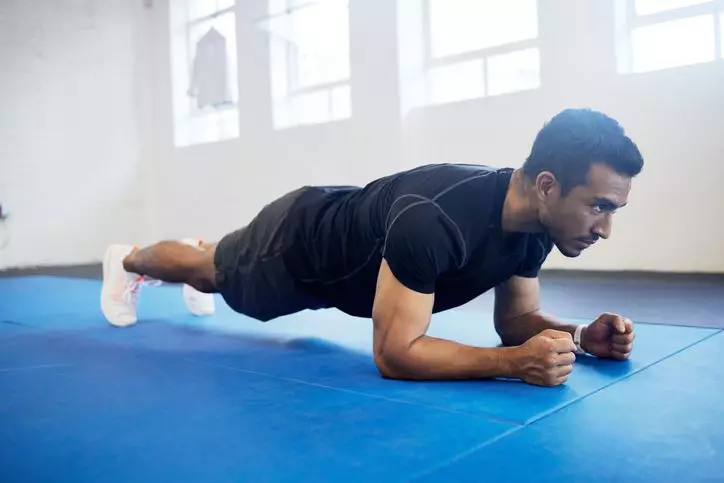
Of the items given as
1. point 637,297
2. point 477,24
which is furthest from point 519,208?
point 477,24

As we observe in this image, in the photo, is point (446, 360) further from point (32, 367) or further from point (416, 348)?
point (32, 367)

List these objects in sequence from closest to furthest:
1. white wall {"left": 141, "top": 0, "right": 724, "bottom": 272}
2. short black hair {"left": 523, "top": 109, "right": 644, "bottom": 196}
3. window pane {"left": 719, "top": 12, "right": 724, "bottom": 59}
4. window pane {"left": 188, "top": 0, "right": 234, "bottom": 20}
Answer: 1. short black hair {"left": 523, "top": 109, "right": 644, "bottom": 196}
2. window pane {"left": 719, "top": 12, "right": 724, "bottom": 59}
3. white wall {"left": 141, "top": 0, "right": 724, "bottom": 272}
4. window pane {"left": 188, "top": 0, "right": 234, "bottom": 20}

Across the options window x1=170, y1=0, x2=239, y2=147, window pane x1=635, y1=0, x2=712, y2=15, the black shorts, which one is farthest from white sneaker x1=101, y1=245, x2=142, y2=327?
window x1=170, y1=0, x2=239, y2=147

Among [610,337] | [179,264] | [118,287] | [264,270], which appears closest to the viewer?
[610,337]

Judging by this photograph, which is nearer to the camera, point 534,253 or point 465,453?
point 465,453

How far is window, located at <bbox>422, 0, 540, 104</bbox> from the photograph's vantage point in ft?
18.9

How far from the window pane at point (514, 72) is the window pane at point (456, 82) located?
125 mm

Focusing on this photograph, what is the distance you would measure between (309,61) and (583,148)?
628 centimetres

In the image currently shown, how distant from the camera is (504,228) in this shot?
2.06 meters

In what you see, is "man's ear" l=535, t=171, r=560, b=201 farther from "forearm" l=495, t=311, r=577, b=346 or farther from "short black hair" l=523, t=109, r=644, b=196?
"forearm" l=495, t=311, r=577, b=346

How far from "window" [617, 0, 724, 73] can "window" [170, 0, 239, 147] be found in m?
4.74

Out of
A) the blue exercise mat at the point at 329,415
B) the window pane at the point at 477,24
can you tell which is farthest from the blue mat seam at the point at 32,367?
the window pane at the point at 477,24

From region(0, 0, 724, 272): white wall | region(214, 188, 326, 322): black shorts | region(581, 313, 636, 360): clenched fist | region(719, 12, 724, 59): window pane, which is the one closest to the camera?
region(581, 313, 636, 360): clenched fist

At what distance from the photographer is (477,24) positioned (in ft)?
20.2
